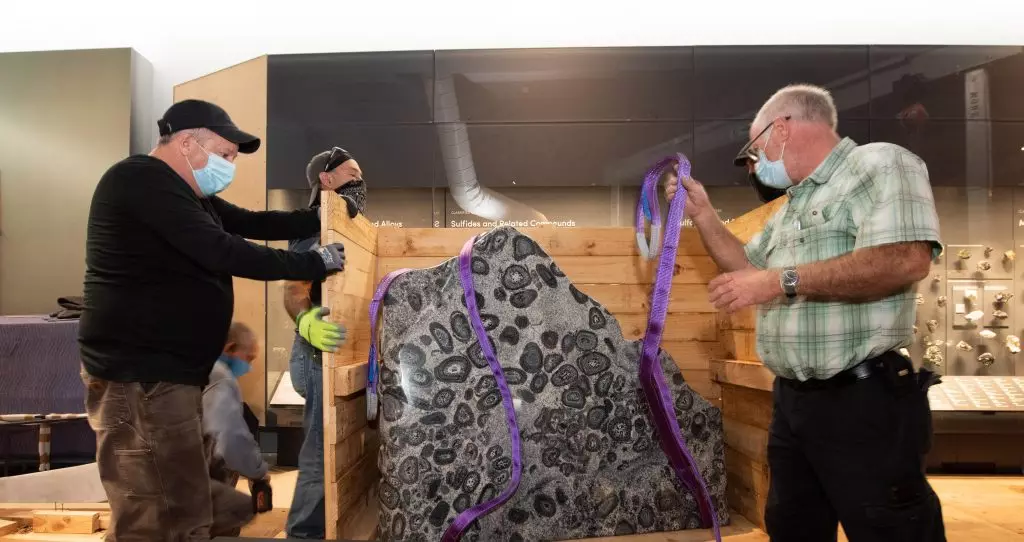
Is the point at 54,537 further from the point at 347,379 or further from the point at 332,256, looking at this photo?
the point at 332,256

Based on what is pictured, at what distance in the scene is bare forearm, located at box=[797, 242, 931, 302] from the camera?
4.32 feet

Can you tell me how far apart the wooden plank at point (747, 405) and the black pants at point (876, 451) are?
0.84m

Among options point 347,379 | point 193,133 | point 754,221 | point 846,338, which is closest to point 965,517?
point 754,221

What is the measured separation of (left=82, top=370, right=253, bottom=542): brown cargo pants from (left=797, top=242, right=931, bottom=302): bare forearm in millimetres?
1408

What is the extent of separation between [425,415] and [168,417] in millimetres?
670

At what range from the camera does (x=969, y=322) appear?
12.9 ft

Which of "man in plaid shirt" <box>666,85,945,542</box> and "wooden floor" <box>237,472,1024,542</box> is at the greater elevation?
"man in plaid shirt" <box>666,85,945,542</box>

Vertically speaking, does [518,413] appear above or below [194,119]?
below

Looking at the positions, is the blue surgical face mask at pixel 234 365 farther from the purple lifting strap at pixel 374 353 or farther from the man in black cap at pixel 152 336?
the man in black cap at pixel 152 336

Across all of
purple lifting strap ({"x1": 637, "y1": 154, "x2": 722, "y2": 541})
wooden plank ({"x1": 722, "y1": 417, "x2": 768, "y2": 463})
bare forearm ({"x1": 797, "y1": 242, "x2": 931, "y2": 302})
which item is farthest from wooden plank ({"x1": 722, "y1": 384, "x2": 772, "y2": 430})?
bare forearm ({"x1": 797, "y1": 242, "x2": 931, "y2": 302})

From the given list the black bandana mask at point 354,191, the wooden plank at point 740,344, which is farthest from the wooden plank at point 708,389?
the black bandana mask at point 354,191

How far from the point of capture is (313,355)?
91.7 inches

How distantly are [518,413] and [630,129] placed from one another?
88.4 inches

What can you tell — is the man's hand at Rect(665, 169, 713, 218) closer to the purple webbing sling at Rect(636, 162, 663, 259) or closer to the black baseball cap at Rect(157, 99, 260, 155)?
the purple webbing sling at Rect(636, 162, 663, 259)
